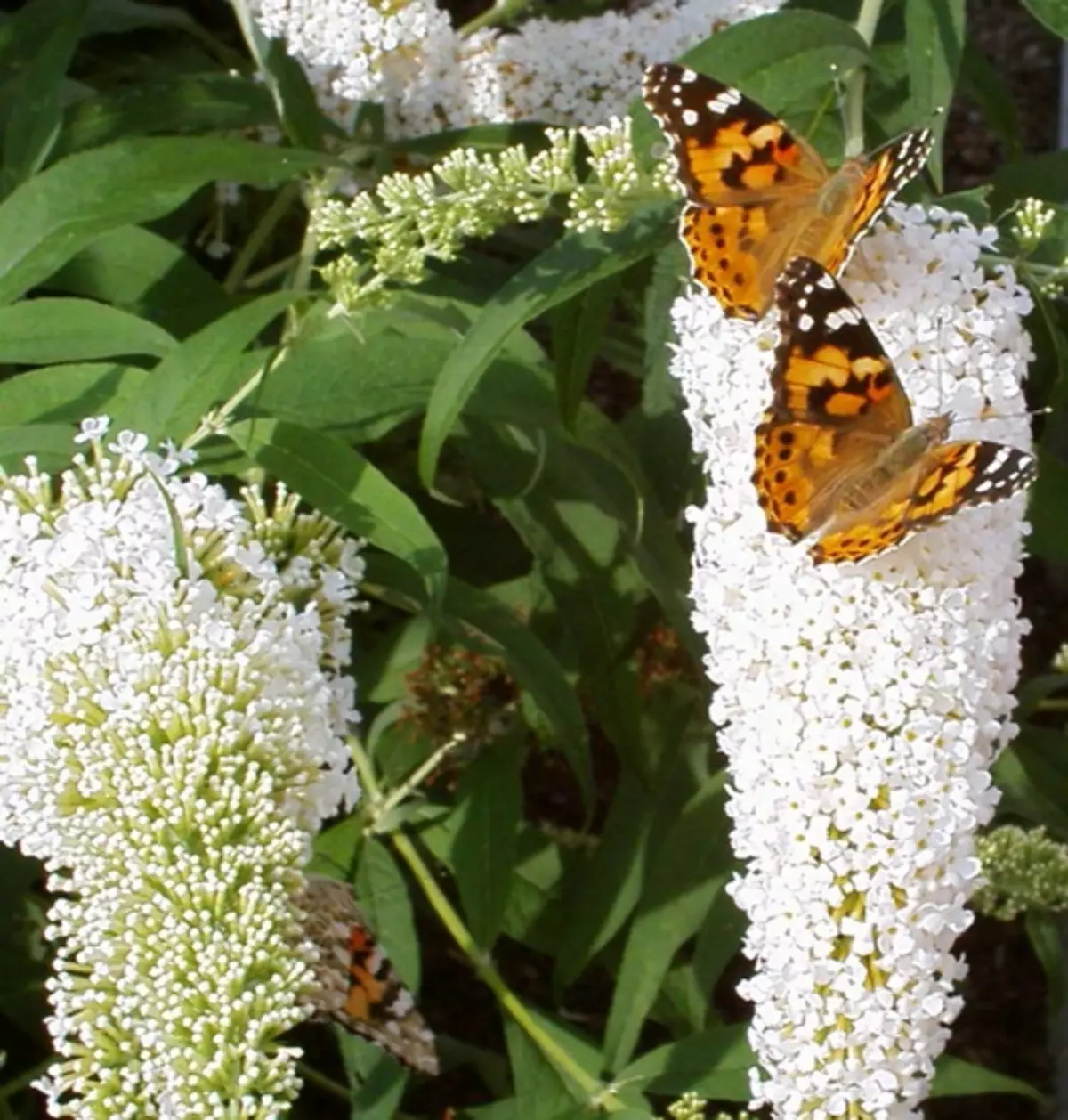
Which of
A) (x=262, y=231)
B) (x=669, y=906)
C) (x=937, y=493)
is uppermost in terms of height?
(x=262, y=231)

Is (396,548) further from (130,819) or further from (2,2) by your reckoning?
(2,2)

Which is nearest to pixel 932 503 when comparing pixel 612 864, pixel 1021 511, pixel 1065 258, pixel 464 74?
pixel 1021 511

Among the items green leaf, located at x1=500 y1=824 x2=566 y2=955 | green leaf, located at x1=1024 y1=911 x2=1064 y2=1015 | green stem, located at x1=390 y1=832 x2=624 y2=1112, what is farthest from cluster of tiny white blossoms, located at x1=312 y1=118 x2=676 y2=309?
green leaf, located at x1=1024 y1=911 x2=1064 y2=1015

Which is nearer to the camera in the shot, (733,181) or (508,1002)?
(733,181)

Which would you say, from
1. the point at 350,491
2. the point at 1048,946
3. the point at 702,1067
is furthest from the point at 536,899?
the point at 350,491

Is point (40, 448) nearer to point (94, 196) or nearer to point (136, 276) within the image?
point (94, 196)
